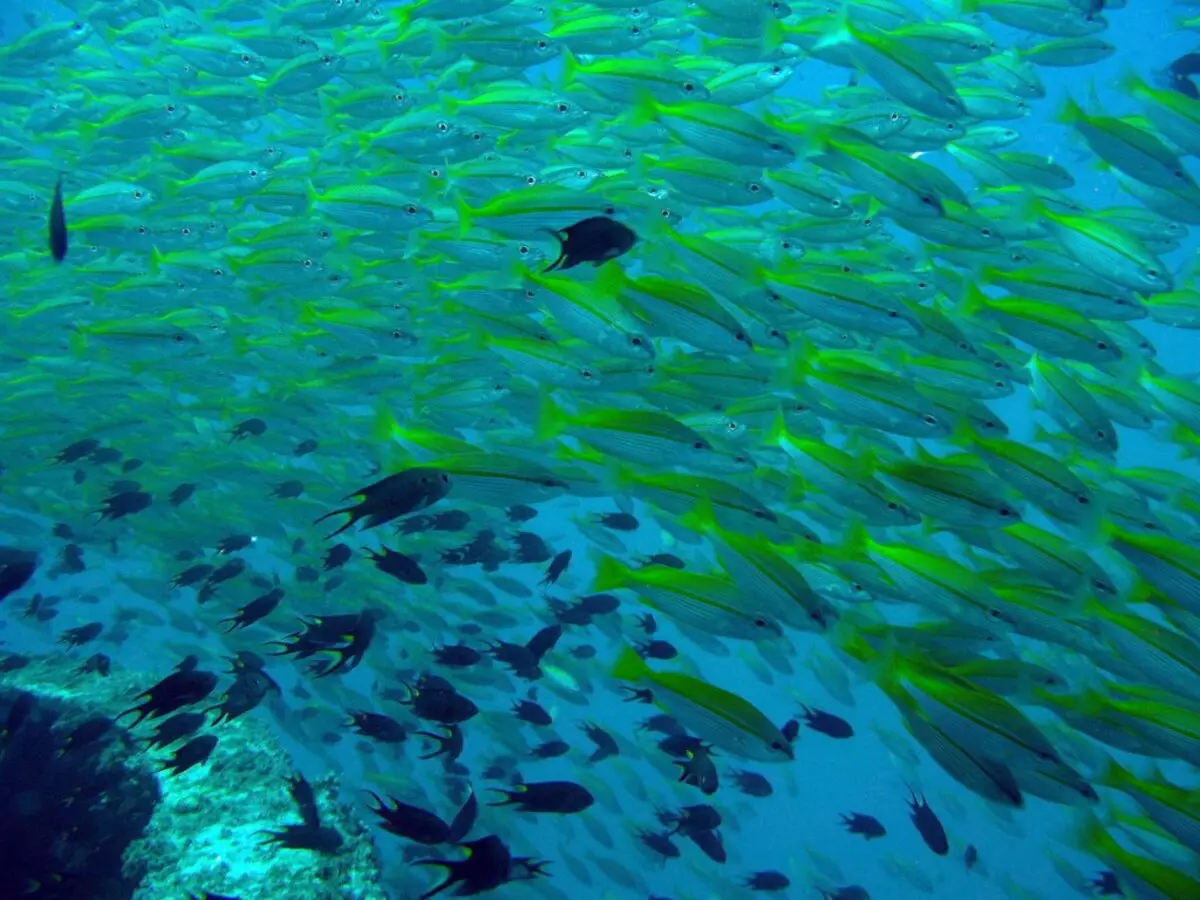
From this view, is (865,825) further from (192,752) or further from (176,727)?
(176,727)

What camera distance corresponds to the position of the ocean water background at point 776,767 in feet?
38.0

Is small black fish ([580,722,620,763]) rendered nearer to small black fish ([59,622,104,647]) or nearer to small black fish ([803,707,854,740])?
small black fish ([803,707,854,740])

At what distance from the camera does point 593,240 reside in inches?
165

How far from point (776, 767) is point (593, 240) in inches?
1205

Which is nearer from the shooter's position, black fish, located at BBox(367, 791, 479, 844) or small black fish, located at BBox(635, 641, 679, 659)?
black fish, located at BBox(367, 791, 479, 844)

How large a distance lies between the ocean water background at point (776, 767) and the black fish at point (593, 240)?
369 centimetres

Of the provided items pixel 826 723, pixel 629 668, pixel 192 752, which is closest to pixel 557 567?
pixel 826 723

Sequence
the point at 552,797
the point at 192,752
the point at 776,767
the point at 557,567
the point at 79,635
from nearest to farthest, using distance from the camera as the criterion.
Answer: the point at 552,797 < the point at 192,752 < the point at 557,567 < the point at 79,635 < the point at 776,767

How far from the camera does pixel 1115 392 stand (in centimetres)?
584

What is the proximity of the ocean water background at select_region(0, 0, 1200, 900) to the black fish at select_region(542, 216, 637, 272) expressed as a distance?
3.69m

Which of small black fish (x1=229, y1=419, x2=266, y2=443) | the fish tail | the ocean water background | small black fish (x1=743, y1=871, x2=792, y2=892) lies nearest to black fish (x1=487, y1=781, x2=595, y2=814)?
the fish tail

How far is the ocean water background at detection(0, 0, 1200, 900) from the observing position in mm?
11578

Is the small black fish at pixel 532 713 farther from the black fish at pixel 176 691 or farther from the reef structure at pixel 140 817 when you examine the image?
the black fish at pixel 176 691

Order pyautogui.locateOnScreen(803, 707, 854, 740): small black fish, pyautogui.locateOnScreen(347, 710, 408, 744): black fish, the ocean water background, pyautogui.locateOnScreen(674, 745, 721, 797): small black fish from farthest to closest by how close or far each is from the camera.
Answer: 1. the ocean water background
2. pyautogui.locateOnScreen(803, 707, 854, 740): small black fish
3. pyautogui.locateOnScreen(347, 710, 408, 744): black fish
4. pyautogui.locateOnScreen(674, 745, 721, 797): small black fish
